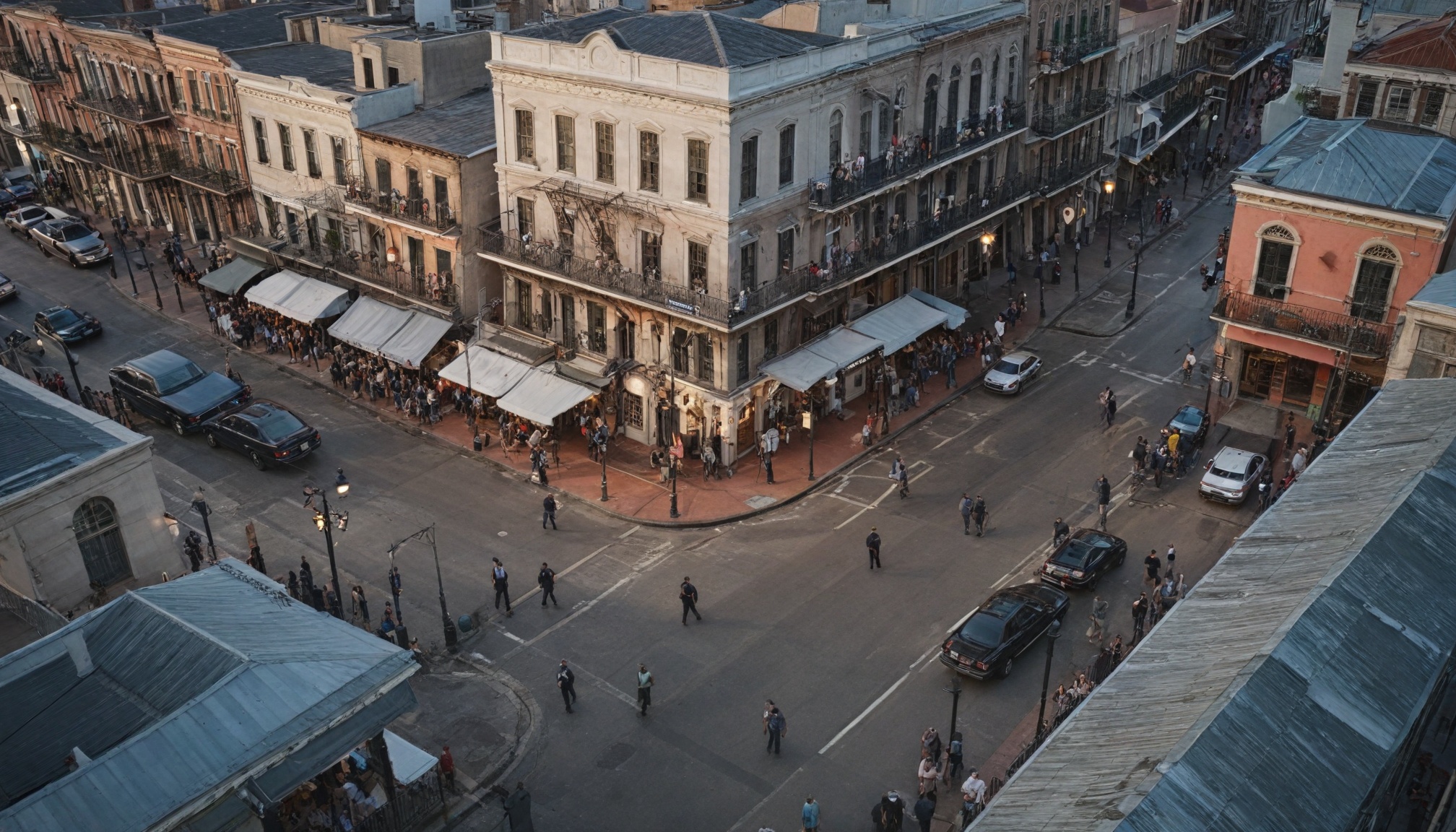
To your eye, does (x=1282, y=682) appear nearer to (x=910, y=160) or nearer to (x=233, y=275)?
(x=910, y=160)

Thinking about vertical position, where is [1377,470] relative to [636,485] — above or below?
above

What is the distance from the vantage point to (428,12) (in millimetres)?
51906

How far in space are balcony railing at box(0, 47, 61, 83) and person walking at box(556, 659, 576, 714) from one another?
165 feet

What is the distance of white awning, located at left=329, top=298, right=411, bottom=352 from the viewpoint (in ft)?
152

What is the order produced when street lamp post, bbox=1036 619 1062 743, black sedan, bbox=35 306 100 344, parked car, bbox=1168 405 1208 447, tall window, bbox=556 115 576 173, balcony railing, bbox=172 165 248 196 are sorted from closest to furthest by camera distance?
street lamp post, bbox=1036 619 1062 743 < tall window, bbox=556 115 576 173 < parked car, bbox=1168 405 1208 447 < black sedan, bbox=35 306 100 344 < balcony railing, bbox=172 165 248 196

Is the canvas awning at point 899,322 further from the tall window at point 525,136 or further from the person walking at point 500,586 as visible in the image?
the person walking at point 500,586

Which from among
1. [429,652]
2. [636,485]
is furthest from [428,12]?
[429,652]

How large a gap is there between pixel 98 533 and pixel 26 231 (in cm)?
4080

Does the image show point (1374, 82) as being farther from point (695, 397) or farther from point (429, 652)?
point (429, 652)

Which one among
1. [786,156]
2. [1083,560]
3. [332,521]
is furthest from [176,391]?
[1083,560]

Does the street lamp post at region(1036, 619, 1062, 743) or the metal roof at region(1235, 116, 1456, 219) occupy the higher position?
the metal roof at region(1235, 116, 1456, 219)

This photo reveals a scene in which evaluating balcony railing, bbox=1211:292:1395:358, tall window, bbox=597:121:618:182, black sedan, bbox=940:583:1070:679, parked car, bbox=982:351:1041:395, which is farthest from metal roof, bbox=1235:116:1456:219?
tall window, bbox=597:121:618:182

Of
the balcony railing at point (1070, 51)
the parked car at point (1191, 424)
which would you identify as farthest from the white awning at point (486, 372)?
the balcony railing at point (1070, 51)

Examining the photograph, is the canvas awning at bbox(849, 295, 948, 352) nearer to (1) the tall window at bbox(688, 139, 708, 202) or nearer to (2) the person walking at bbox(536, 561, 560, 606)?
(1) the tall window at bbox(688, 139, 708, 202)
